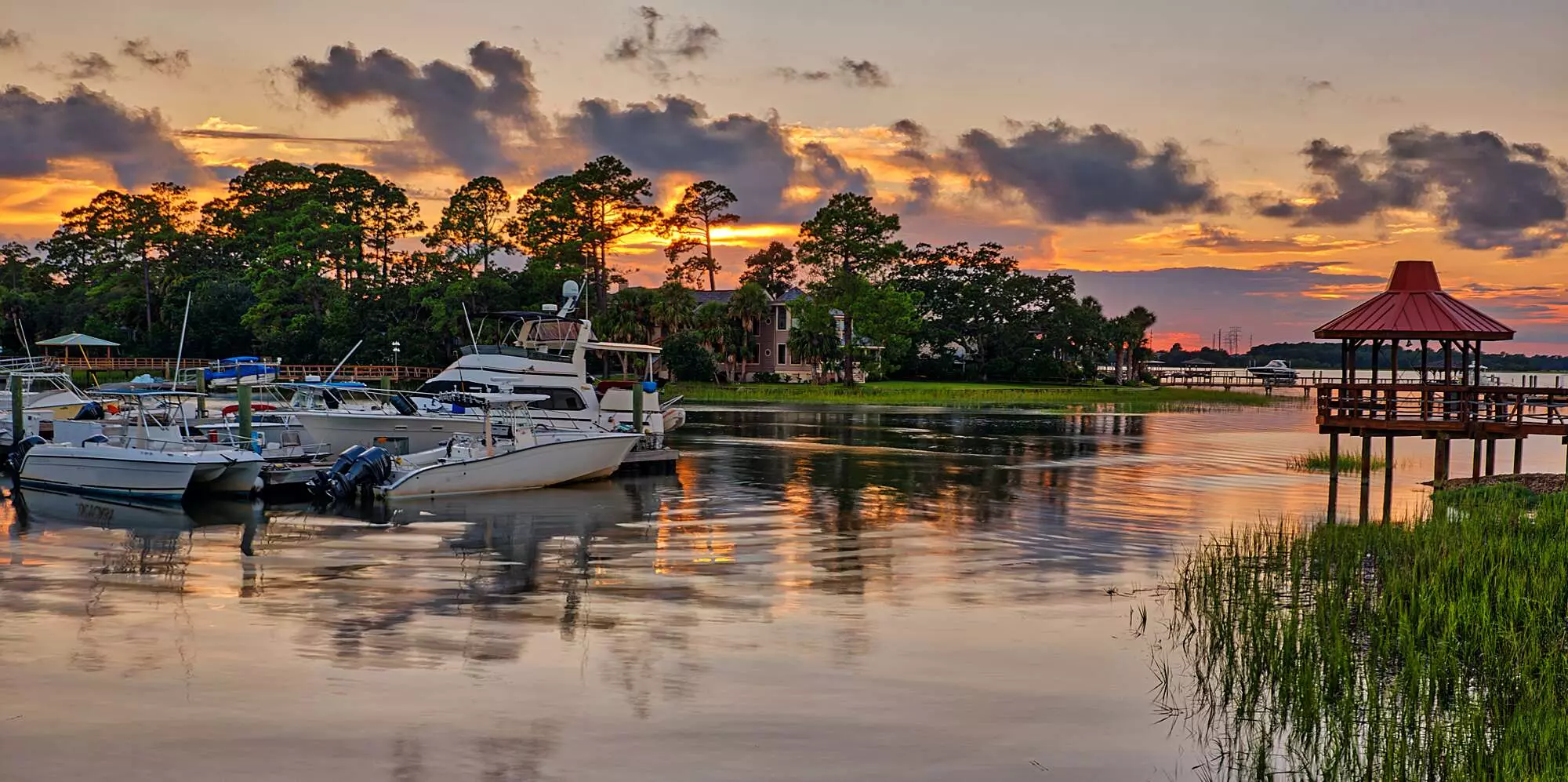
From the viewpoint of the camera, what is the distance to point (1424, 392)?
27828 millimetres

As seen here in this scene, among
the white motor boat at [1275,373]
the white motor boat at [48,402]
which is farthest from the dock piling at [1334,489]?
the white motor boat at [1275,373]

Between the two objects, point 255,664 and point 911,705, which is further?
point 255,664

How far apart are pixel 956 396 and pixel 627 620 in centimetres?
7361

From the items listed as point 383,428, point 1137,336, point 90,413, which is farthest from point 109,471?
point 1137,336

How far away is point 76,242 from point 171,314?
2270 cm

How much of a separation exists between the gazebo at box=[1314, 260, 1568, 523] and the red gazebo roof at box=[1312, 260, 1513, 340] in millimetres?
19

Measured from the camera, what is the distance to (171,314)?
94.4 m

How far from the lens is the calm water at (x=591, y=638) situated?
36.5ft

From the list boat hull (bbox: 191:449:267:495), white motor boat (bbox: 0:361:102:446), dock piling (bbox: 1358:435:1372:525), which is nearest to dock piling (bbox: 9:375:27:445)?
white motor boat (bbox: 0:361:102:446)

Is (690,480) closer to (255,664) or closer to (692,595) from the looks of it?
(692,595)

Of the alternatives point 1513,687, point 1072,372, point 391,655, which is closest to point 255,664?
point 391,655

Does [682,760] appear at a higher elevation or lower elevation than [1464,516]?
lower

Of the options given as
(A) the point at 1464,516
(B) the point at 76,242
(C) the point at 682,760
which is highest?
(B) the point at 76,242

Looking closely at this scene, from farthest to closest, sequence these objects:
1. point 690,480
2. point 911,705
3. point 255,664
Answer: point 690,480 → point 255,664 → point 911,705
